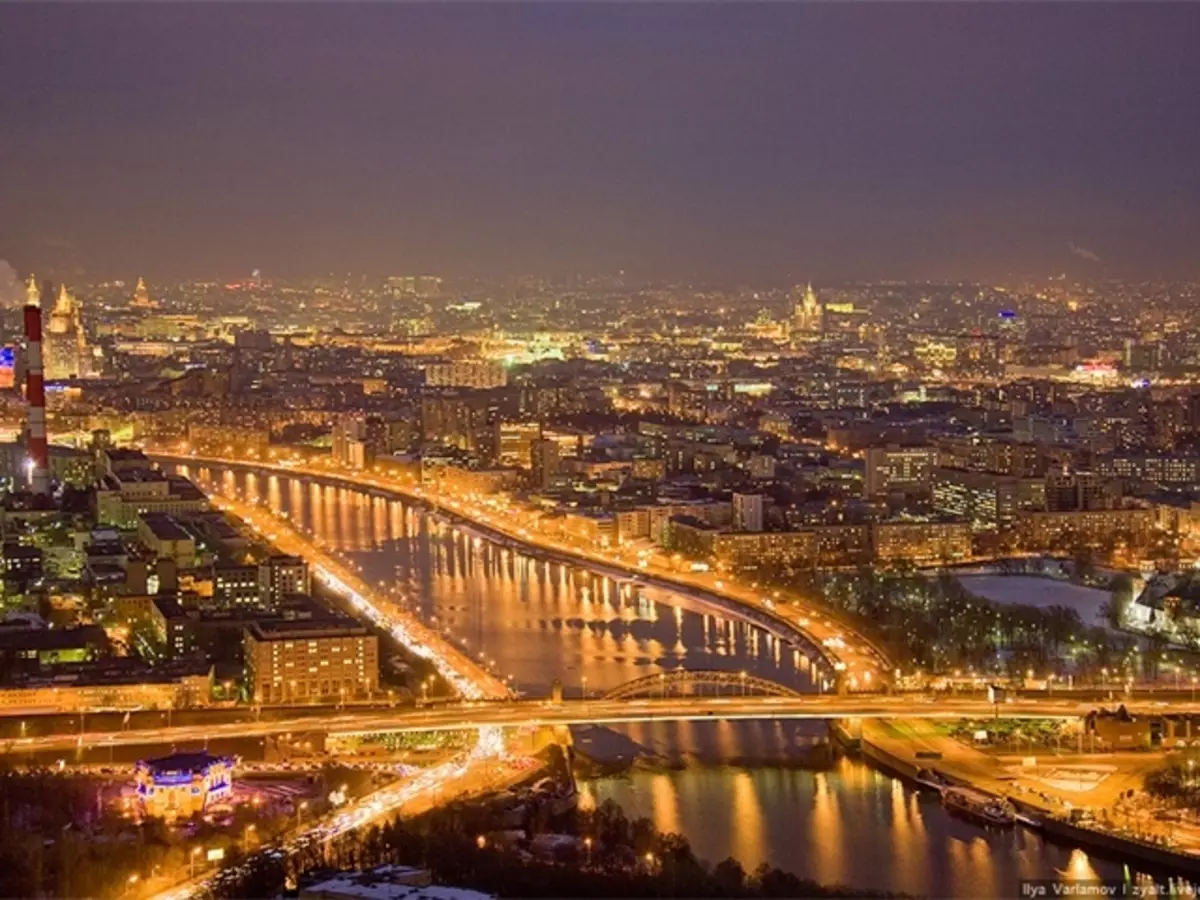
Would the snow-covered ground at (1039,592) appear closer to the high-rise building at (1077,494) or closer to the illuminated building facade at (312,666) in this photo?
the high-rise building at (1077,494)

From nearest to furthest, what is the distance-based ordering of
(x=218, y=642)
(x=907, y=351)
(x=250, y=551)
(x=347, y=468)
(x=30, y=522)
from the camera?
(x=218, y=642), (x=250, y=551), (x=30, y=522), (x=347, y=468), (x=907, y=351)

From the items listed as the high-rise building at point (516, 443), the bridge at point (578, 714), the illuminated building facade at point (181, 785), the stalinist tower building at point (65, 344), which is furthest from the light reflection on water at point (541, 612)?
the stalinist tower building at point (65, 344)

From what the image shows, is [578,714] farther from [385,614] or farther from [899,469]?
[899,469]

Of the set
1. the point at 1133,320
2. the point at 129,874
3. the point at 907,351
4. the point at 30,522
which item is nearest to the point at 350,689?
the point at 129,874

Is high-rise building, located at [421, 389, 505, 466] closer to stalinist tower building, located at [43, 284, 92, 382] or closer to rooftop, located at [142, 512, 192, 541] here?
rooftop, located at [142, 512, 192, 541]

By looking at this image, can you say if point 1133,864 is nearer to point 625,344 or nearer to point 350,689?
point 350,689

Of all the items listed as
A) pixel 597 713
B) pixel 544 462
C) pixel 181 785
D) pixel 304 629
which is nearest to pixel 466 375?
pixel 544 462

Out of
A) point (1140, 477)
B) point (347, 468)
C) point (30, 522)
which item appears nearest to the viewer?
point (30, 522)
